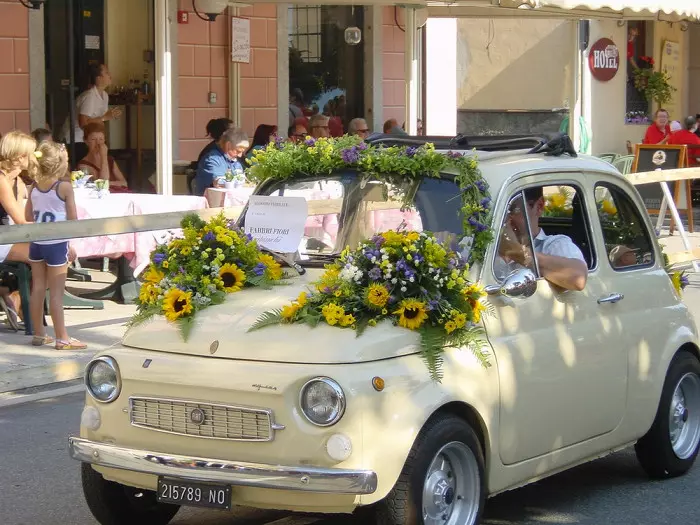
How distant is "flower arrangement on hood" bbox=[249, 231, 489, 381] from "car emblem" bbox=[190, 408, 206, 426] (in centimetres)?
40

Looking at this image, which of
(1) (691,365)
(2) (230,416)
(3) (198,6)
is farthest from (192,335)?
(3) (198,6)

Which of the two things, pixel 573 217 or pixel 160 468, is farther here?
pixel 573 217

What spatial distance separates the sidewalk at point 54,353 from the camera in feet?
31.0

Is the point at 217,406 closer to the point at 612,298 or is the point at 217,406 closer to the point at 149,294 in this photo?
the point at 149,294

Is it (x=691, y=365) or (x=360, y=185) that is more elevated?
(x=360, y=185)

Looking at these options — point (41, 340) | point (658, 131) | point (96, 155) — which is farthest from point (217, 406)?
point (658, 131)

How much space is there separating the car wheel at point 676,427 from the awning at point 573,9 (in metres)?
8.41

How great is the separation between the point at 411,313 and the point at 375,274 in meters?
0.22

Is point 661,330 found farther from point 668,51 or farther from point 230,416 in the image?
point 668,51

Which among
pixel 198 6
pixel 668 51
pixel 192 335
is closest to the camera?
pixel 192 335

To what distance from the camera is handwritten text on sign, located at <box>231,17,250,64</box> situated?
17.6 m

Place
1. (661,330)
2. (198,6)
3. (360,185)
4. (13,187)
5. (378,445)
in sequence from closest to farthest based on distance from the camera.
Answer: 1. (378,445)
2. (360,185)
3. (661,330)
4. (13,187)
5. (198,6)

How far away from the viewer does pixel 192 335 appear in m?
5.25

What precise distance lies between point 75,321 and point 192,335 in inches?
263
